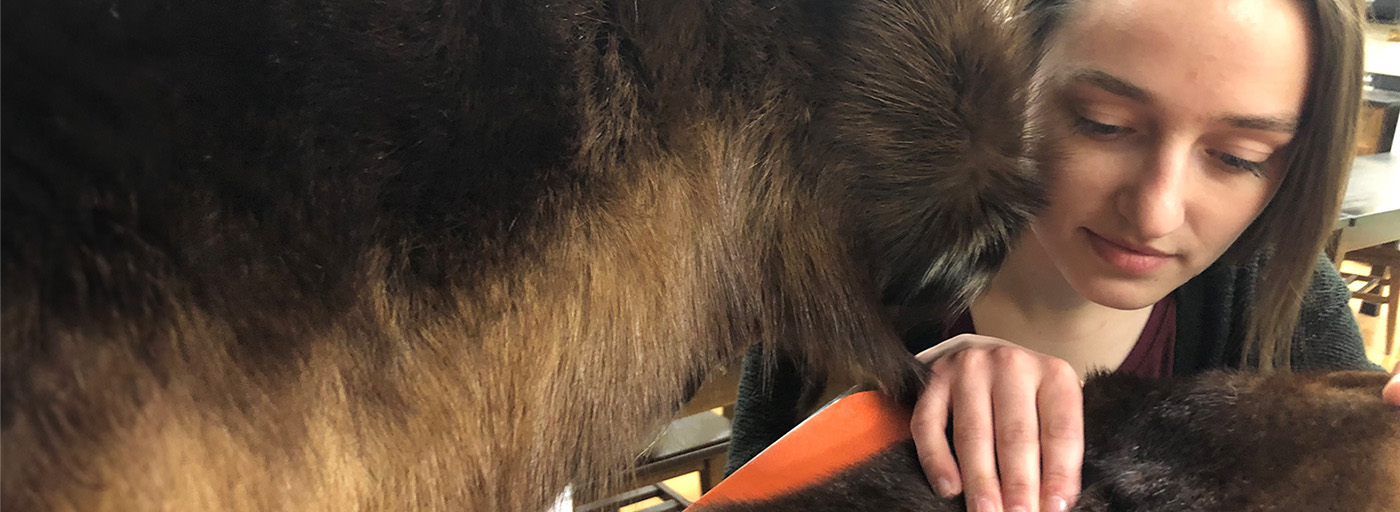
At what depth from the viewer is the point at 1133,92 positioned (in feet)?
1.97

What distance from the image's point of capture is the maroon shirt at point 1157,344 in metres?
0.87

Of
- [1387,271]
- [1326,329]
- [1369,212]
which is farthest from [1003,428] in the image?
[1387,271]

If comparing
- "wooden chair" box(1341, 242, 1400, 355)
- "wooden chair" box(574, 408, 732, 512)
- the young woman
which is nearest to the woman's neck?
the young woman

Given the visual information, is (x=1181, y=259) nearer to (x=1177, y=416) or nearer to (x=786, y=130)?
(x=1177, y=416)

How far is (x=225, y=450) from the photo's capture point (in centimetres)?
27

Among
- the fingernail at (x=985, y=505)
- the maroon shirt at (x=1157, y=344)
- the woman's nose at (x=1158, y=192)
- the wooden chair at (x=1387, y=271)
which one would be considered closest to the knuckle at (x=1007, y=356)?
the fingernail at (x=985, y=505)

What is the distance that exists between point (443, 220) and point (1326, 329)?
0.97m

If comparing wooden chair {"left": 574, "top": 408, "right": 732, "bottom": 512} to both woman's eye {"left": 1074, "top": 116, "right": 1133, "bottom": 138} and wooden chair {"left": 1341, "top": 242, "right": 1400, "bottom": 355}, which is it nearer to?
woman's eye {"left": 1074, "top": 116, "right": 1133, "bottom": 138}

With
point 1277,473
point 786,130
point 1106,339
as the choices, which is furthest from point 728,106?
point 1106,339

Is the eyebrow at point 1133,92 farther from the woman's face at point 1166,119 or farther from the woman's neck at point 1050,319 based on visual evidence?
the woman's neck at point 1050,319

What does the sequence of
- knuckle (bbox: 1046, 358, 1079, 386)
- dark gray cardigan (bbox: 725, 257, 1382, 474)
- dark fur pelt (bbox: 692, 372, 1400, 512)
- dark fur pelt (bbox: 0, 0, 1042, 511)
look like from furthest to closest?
dark gray cardigan (bbox: 725, 257, 1382, 474) → knuckle (bbox: 1046, 358, 1079, 386) → dark fur pelt (bbox: 692, 372, 1400, 512) → dark fur pelt (bbox: 0, 0, 1042, 511)

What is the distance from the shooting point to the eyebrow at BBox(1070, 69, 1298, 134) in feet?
1.97

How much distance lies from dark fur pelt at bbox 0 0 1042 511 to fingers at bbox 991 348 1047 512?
0.09 meters

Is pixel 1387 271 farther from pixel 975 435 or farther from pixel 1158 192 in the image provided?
pixel 975 435
